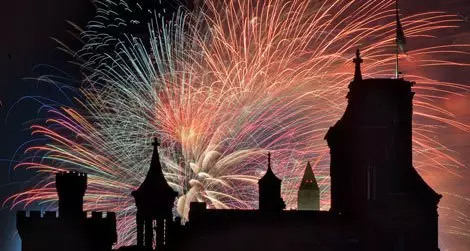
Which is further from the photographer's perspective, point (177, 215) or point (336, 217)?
point (177, 215)

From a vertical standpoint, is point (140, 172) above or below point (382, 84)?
below

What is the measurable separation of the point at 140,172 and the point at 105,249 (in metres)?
6.67

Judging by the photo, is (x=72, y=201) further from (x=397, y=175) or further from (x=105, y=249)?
(x=397, y=175)

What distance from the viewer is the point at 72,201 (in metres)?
68.3

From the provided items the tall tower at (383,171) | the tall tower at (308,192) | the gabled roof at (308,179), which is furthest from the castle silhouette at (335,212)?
the gabled roof at (308,179)

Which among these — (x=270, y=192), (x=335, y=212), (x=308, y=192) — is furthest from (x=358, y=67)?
(x=308, y=192)

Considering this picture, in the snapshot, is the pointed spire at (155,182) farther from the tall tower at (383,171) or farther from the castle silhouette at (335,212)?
the tall tower at (383,171)

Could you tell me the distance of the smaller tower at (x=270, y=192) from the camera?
67.8 m

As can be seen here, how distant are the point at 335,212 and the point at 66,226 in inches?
761

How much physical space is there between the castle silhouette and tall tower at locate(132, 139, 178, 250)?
0.24ft

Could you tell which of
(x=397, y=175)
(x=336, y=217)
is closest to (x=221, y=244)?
(x=336, y=217)

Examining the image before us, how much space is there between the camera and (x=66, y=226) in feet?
223

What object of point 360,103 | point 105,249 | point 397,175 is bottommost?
point 105,249

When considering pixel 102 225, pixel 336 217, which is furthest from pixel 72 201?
pixel 336 217
